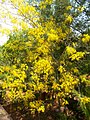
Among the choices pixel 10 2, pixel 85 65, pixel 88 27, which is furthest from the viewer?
pixel 88 27

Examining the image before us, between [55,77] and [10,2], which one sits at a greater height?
[10,2]

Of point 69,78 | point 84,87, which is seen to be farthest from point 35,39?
point 84,87

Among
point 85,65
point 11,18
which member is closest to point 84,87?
point 85,65

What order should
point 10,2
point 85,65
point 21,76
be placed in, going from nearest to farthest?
point 21,76
point 10,2
point 85,65

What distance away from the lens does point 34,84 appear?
687 cm

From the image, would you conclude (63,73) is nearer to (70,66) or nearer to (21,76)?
(70,66)

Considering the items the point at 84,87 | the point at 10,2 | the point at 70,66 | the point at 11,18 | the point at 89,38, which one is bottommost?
the point at 84,87

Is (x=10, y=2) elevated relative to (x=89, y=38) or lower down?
elevated

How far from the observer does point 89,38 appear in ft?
22.5

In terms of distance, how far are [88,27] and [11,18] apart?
2650 mm

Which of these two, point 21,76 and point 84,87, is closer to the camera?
point 21,76

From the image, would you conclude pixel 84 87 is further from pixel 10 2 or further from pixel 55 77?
pixel 10 2

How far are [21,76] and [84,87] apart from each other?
2.11 m

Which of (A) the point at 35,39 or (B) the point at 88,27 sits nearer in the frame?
(A) the point at 35,39
